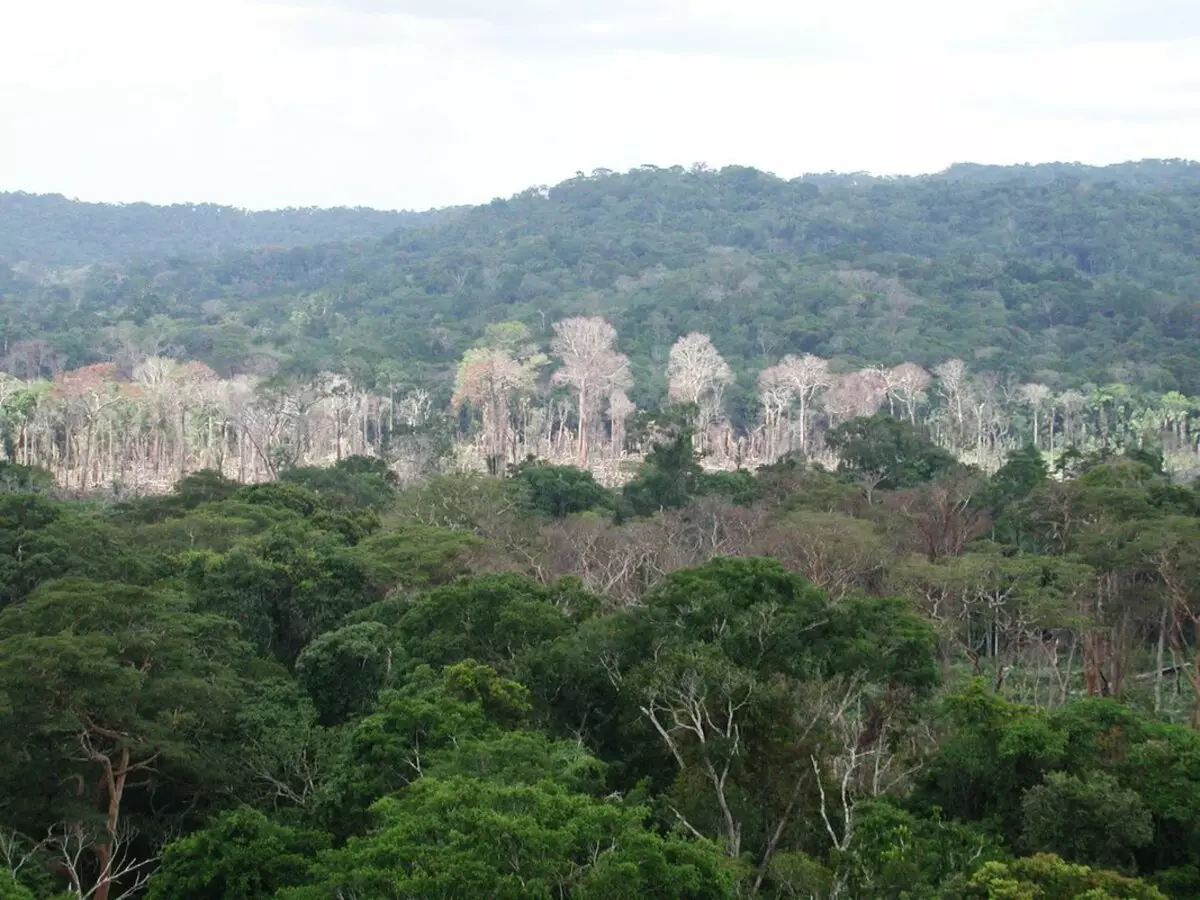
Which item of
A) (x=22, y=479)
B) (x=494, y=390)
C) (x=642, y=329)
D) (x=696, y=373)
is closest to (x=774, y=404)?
(x=696, y=373)

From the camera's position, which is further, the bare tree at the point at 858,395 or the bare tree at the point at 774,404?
the bare tree at the point at 858,395

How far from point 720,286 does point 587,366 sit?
44860mm

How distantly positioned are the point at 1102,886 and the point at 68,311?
4422 inches

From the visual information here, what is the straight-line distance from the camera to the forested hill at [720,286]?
84.6 metres

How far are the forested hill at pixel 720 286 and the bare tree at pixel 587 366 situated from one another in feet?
25.9

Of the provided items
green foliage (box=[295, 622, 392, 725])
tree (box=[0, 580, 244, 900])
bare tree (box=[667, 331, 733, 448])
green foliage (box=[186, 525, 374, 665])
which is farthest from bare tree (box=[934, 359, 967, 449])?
tree (box=[0, 580, 244, 900])

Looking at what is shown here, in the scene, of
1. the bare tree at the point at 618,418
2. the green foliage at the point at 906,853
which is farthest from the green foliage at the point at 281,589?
the bare tree at the point at 618,418

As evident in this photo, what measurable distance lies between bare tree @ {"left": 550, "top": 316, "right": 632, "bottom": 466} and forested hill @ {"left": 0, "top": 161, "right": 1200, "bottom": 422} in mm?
7903

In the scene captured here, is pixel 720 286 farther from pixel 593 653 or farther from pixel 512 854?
pixel 512 854

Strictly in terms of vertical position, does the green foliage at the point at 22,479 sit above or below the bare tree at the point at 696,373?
below

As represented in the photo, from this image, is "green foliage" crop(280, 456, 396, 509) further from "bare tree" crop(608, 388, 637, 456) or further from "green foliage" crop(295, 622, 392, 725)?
"green foliage" crop(295, 622, 392, 725)

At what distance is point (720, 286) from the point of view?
346ft

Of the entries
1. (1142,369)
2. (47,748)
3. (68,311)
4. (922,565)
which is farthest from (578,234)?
(47,748)

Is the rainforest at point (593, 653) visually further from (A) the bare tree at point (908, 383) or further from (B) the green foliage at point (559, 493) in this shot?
(A) the bare tree at point (908, 383)
